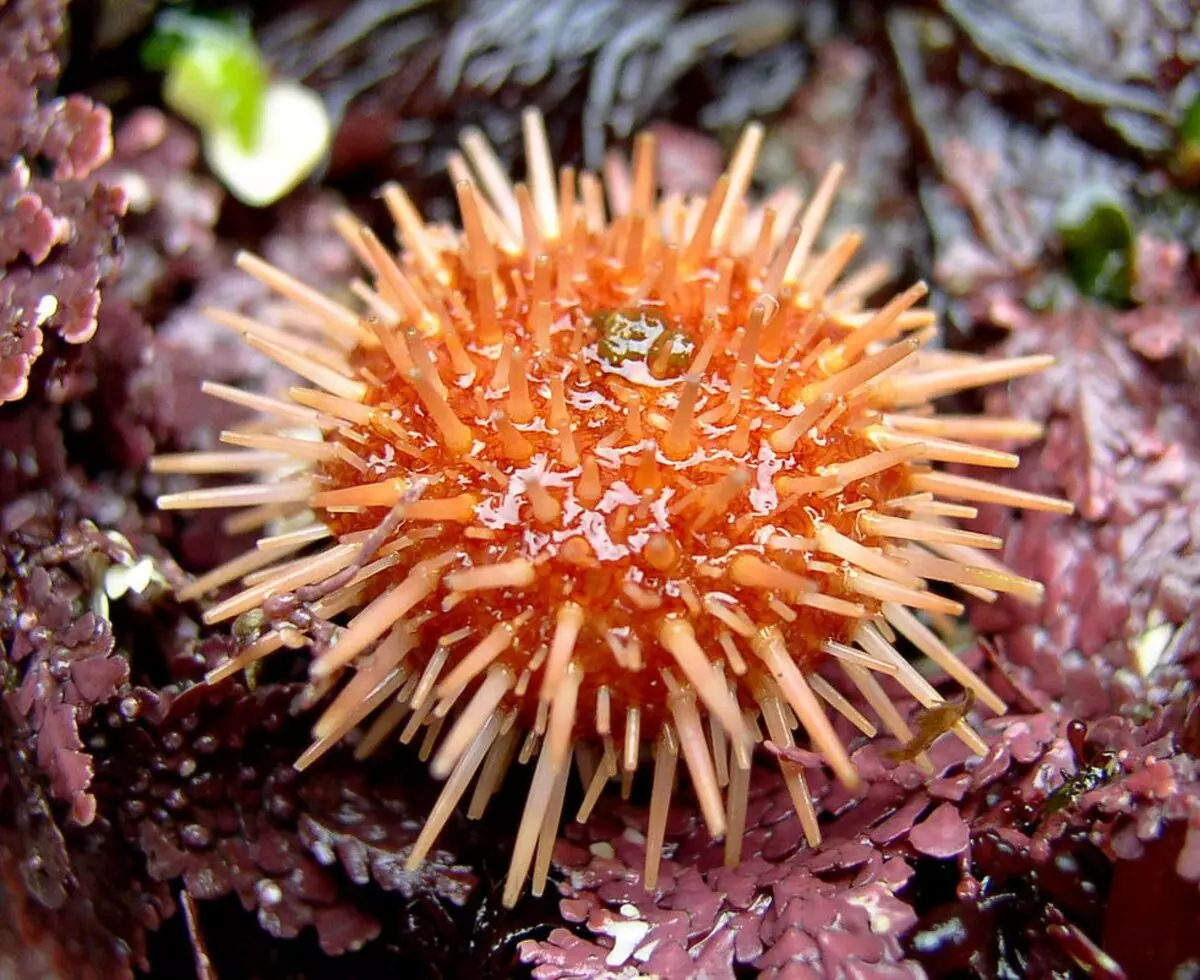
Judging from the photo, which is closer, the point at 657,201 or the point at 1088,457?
the point at 1088,457

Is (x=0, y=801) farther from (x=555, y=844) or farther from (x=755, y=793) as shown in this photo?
(x=755, y=793)

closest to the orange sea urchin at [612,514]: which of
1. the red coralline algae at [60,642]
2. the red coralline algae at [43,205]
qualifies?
the red coralline algae at [60,642]

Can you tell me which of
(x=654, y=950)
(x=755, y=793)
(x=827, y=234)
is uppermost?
(x=827, y=234)

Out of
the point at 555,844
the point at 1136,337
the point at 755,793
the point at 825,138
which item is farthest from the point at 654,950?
the point at 825,138

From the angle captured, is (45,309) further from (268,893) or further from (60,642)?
(268,893)

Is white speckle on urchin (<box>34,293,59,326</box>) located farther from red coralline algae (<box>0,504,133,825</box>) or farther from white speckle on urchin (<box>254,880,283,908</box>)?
white speckle on urchin (<box>254,880,283,908</box>)

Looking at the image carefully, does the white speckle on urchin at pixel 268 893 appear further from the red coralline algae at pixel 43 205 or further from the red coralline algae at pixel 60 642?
the red coralline algae at pixel 43 205
